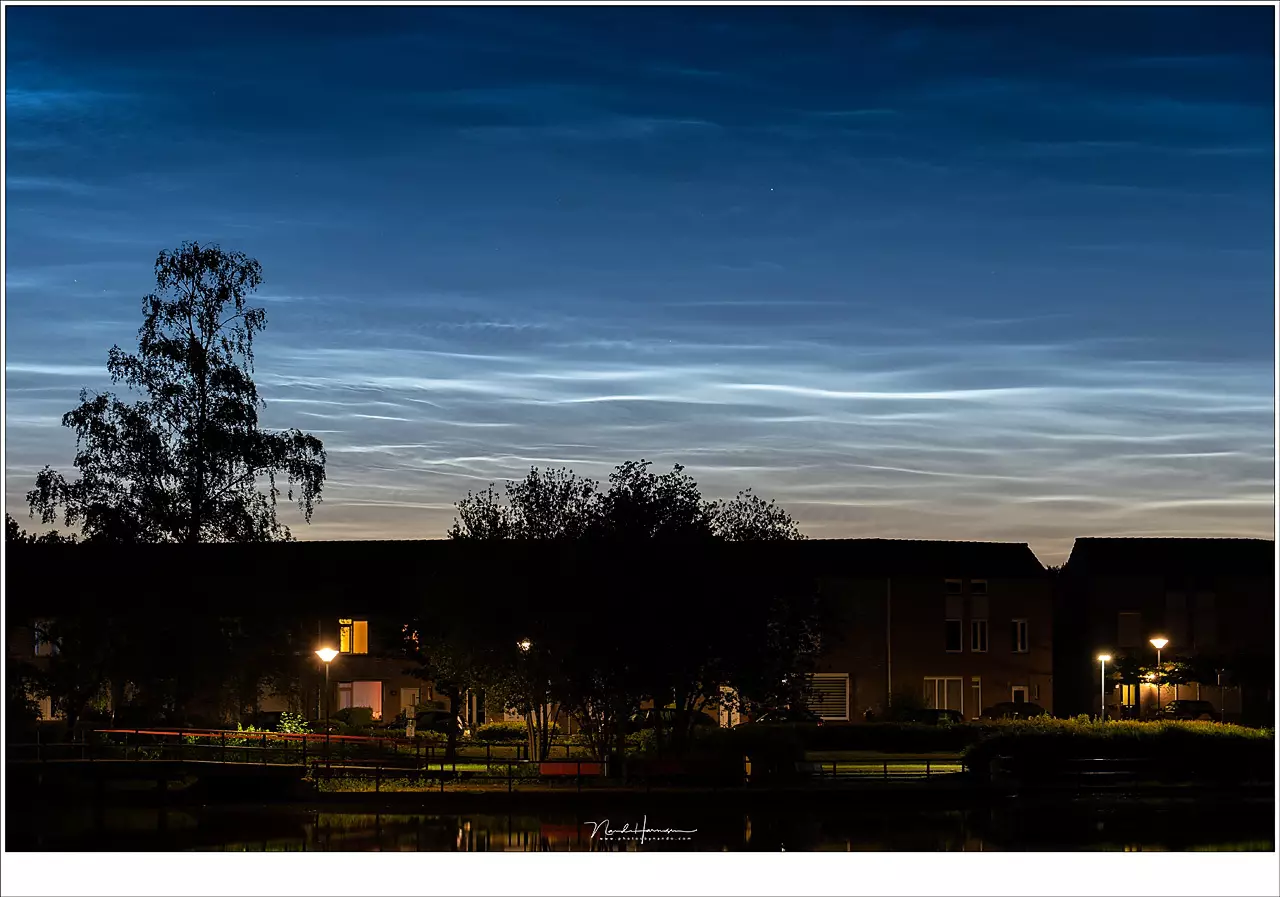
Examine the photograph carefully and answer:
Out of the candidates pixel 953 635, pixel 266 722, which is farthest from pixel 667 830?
pixel 953 635

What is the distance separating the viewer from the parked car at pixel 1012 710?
61.0m

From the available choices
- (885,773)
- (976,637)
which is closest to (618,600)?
(885,773)

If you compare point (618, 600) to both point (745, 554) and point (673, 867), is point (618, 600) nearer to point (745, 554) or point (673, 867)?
point (745, 554)

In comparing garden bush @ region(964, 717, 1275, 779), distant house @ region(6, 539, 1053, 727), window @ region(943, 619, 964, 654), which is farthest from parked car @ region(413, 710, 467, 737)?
garden bush @ region(964, 717, 1275, 779)

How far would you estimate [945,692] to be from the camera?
65.7 metres

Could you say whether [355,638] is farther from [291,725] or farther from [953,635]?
[953,635]

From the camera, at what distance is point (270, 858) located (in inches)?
946

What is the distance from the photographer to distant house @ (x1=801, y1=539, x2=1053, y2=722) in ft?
210

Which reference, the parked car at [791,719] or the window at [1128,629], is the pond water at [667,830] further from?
the window at [1128,629]

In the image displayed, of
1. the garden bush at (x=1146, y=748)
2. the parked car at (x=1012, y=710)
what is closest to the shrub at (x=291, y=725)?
the garden bush at (x=1146, y=748)

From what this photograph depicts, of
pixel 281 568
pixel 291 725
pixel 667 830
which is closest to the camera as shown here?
pixel 667 830

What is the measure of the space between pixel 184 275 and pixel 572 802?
739 inches

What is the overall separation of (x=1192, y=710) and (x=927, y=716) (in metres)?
10.8

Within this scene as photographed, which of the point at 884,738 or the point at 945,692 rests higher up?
the point at 945,692
